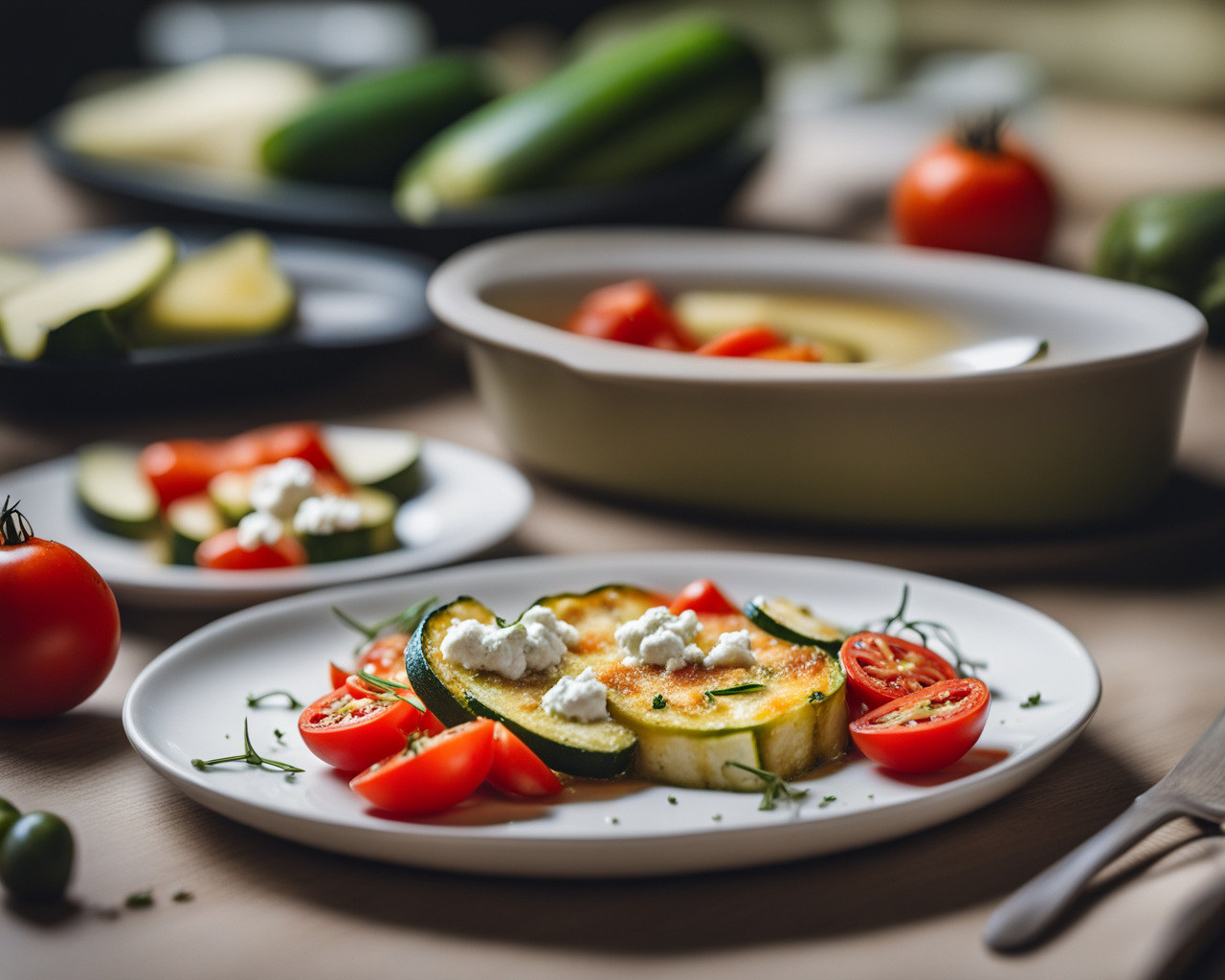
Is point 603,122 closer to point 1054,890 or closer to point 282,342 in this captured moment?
point 282,342

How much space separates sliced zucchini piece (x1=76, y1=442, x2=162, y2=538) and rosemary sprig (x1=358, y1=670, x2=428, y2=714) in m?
0.53

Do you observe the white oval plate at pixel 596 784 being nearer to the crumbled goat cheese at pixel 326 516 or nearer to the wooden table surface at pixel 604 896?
the wooden table surface at pixel 604 896

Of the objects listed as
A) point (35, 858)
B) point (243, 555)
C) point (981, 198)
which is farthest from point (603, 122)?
point (35, 858)

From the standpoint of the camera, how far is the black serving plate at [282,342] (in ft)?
5.44

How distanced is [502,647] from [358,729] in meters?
0.11

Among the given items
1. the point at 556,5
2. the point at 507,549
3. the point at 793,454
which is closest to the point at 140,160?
the point at 507,549

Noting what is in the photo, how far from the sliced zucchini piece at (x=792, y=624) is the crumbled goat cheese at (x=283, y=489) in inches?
20.3

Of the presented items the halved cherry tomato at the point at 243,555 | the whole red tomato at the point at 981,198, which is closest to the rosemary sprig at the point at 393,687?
the halved cherry tomato at the point at 243,555

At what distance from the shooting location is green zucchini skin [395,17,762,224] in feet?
7.39

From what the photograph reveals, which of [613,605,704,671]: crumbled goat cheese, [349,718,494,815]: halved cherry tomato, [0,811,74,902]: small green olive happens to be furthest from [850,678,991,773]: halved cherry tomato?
[0,811,74,902]: small green olive

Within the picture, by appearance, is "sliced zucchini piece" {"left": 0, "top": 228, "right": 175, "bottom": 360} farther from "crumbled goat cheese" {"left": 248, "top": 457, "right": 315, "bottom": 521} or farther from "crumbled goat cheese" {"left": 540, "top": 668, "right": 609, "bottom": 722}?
"crumbled goat cheese" {"left": 540, "top": 668, "right": 609, "bottom": 722}

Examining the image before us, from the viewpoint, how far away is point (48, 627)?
965 mm

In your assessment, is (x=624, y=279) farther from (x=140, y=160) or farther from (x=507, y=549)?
(x=140, y=160)

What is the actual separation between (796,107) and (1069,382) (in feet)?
8.50
